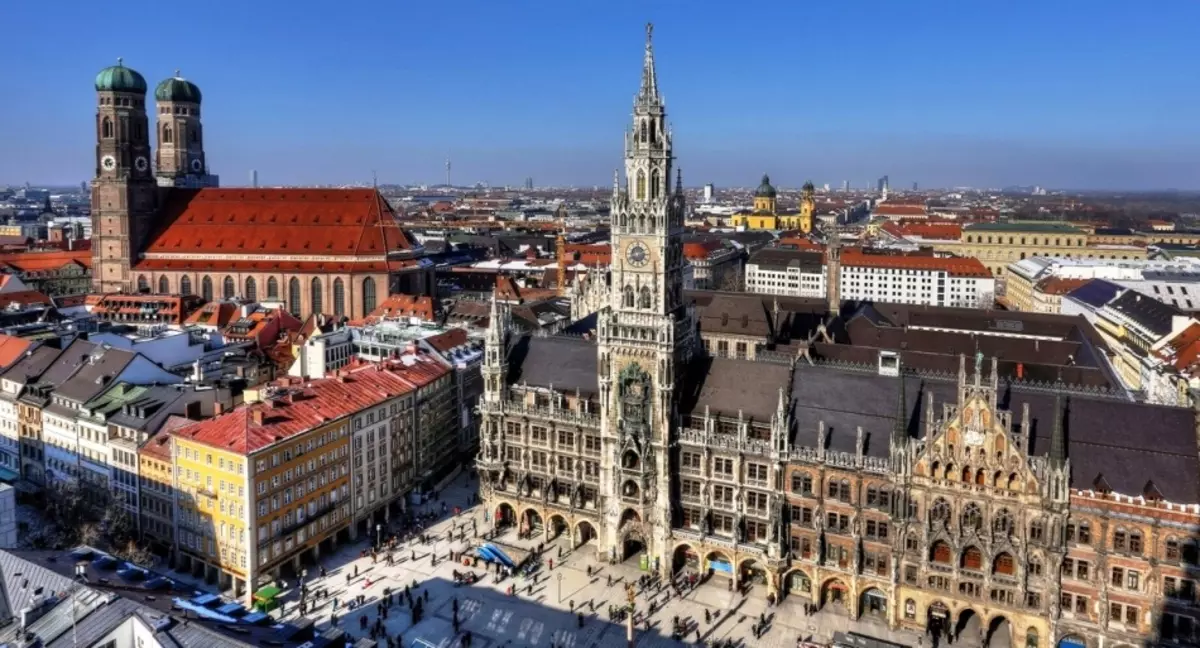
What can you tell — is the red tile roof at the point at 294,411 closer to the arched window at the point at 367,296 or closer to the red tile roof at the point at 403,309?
the red tile roof at the point at 403,309

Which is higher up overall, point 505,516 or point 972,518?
point 972,518

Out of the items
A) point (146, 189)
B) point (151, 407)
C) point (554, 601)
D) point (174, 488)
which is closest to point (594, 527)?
point (554, 601)

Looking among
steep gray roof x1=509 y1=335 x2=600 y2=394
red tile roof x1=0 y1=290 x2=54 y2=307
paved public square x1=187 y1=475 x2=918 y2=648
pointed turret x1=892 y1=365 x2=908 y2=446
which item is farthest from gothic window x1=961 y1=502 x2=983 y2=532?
red tile roof x1=0 y1=290 x2=54 y2=307

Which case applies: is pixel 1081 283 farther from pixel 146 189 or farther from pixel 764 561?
pixel 146 189

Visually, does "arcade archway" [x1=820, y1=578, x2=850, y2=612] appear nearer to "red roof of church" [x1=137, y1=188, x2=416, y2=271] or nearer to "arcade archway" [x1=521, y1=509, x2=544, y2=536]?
"arcade archway" [x1=521, y1=509, x2=544, y2=536]

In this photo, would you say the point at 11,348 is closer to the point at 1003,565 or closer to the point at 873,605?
the point at 873,605

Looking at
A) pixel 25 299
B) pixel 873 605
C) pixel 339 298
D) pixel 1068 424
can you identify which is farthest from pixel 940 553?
pixel 25 299

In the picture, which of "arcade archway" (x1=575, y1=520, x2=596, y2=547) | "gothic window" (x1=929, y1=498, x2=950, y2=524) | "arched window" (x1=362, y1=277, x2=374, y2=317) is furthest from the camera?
"arched window" (x1=362, y1=277, x2=374, y2=317)
